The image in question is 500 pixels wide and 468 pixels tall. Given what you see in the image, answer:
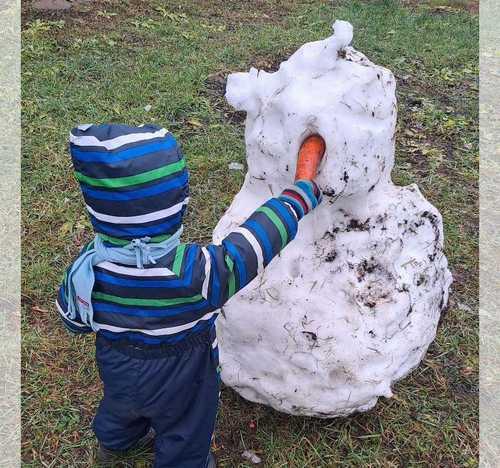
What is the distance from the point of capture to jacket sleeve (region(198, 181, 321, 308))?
171 centimetres

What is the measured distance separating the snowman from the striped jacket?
258mm

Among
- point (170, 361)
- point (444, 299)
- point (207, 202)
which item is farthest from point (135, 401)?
point (207, 202)

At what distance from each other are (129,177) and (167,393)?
69 centimetres

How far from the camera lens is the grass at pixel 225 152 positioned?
2.40m

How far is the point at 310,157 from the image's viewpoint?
1.90 meters

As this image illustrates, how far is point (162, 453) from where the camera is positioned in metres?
2.02

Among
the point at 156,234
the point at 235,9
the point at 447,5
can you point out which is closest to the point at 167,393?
the point at 156,234

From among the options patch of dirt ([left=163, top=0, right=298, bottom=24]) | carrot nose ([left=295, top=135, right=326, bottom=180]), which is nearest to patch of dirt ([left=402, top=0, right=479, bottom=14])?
patch of dirt ([left=163, top=0, right=298, bottom=24])

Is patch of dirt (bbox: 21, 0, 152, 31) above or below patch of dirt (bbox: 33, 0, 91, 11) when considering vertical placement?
below

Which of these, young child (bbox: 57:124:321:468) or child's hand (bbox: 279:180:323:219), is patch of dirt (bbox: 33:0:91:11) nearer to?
young child (bbox: 57:124:321:468)

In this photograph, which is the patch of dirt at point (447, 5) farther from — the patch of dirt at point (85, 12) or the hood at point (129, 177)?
Answer: the hood at point (129, 177)

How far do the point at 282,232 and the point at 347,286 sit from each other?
491mm

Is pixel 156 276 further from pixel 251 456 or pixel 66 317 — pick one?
pixel 251 456

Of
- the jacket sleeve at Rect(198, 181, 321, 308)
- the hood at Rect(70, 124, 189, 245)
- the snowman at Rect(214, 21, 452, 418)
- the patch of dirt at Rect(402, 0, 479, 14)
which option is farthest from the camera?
the patch of dirt at Rect(402, 0, 479, 14)
